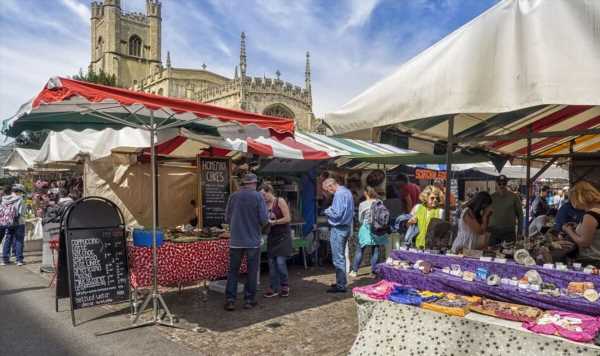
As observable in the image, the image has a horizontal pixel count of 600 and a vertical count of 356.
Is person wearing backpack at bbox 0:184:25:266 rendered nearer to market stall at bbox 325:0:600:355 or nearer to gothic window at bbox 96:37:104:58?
market stall at bbox 325:0:600:355

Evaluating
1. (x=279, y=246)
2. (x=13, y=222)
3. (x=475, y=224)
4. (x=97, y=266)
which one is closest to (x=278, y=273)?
(x=279, y=246)

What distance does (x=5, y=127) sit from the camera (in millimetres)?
4016

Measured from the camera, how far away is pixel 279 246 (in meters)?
5.65

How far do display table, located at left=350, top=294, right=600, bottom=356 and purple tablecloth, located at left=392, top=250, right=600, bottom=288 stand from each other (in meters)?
0.40

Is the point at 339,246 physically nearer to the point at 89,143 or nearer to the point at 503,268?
the point at 503,268

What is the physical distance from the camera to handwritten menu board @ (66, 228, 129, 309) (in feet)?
14.7

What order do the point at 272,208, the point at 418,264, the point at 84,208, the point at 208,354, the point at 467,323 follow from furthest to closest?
1. the point at 272,208
2. the point at 84,208
3. the point at 208,354
4. the point at 418,264
5. the point at 467,323

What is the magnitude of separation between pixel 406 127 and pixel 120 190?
477 cm

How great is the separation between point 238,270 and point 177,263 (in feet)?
2.34

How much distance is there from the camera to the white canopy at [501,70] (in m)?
1.95

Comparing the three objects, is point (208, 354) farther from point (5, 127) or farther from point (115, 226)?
point (5, 127)

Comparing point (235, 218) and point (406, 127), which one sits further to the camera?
point (235, 218)

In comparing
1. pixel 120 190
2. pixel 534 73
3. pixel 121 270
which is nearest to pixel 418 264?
pixel 534 73

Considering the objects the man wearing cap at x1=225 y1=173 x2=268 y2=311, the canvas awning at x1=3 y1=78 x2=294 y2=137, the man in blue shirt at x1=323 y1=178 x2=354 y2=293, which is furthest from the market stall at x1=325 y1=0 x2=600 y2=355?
the man in blue shirt at x1=323 y1=178 x2=354 y2=293
